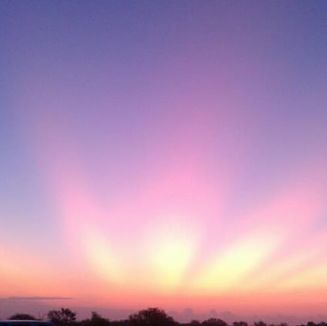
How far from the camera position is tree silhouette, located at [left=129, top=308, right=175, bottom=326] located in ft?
251

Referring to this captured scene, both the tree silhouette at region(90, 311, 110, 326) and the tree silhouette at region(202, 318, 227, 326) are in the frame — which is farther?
the tree silhouette at region(202, 318, 227, 326)

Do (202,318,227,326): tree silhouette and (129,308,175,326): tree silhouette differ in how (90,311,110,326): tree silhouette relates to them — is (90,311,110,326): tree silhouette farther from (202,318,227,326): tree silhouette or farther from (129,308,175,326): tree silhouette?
(202,318,227,326): tree silhouette

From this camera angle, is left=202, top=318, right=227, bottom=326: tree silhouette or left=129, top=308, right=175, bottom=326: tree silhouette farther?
left=202, top=318, right=227, bottom=326: tree silhouette

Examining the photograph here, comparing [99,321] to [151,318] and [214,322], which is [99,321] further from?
[214,322]

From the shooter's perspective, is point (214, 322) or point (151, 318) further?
point (214, 322)

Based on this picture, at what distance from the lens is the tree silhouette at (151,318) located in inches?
3017

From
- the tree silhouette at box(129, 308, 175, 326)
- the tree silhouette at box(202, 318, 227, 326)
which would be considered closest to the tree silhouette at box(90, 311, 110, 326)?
the tree silhouette at box(129, 308, 175, 326)

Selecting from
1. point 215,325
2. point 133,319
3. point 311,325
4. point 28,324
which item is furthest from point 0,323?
point 311,325

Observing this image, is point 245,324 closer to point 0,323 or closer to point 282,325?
point 282,325

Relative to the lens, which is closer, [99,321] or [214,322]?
[99,321]

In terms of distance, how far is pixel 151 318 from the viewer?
78.2 metres

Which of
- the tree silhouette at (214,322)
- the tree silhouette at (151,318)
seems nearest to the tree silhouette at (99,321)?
the tree silhouette at (151,318)

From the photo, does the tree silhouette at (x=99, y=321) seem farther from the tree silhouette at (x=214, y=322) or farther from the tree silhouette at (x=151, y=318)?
the tree silhouette at (x=214, y=322)

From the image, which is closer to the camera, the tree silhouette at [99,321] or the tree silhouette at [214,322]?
the tree silhouette at [99,321]
